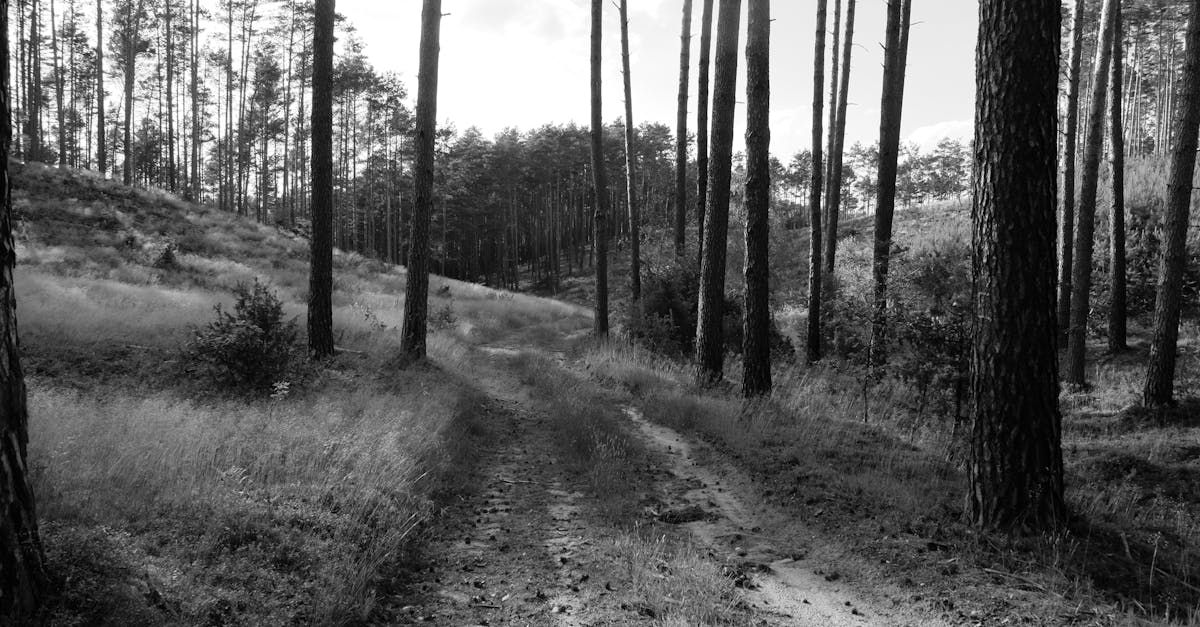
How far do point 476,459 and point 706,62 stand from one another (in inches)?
533

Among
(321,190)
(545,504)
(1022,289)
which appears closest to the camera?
(1022,289)

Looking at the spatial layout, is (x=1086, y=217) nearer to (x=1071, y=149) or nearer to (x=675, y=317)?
(x=1071, y=149)

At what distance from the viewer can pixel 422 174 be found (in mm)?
12641

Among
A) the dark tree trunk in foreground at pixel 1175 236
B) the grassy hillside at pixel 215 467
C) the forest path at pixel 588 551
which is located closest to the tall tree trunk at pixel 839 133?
the dark tree trunk in foreground at pixel 1175 236

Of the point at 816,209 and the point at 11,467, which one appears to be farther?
the point at 816,209

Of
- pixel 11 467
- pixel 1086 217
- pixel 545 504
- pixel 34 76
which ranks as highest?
pixel 34 76

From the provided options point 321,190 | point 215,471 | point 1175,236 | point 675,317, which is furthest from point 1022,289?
point 675,317

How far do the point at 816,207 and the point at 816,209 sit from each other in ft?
0.60

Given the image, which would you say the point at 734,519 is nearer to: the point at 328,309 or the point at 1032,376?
the point at 1032,376

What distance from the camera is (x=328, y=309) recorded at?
11719 mm

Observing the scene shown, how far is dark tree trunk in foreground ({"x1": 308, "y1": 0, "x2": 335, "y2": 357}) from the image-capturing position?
1153cm

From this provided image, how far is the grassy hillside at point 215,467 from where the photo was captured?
3.49m

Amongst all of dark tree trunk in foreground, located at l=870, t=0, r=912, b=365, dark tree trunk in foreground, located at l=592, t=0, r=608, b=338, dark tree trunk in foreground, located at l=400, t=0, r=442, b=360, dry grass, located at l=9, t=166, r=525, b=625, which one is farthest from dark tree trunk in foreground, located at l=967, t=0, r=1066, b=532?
dark tree trunk in foreground, located at l=592, t=0, r=608, b=338

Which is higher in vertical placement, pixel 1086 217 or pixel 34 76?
pixel 34 76
